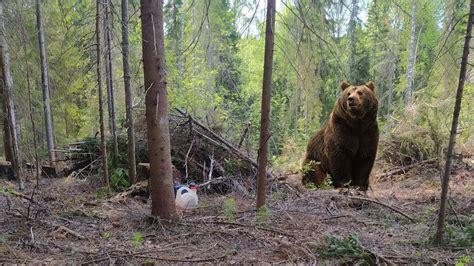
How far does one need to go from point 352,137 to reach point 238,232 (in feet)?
14.4

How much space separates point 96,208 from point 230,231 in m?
2.72

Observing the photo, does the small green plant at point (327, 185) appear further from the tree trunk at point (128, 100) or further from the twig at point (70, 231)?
the twig at point (70, 231)

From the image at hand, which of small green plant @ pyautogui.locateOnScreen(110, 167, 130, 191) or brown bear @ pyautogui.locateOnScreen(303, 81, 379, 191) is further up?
brown bear @ pyautogui.locateOnScreen(303, 81, 379, 191)

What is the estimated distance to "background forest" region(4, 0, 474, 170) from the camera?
5.36m

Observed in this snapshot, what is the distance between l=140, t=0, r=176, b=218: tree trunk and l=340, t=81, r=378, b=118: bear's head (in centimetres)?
400

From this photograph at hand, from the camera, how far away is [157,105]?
4.96 meters

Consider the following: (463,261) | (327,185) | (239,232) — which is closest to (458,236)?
(463,261)

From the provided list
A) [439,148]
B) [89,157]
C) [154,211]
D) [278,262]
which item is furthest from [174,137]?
[439,148]

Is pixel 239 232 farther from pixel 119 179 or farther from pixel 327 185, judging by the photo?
pixel 119 179

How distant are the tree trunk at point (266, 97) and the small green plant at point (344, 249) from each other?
1.55 m

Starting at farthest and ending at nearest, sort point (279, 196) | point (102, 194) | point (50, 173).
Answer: point (50, 173)
point (102, 194)
point (279, 196)

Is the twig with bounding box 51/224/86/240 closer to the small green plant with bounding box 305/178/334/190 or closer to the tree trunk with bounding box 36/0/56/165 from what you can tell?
the small green plant with bounding box 305/178/334/190

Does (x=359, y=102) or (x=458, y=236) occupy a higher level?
(x=359, y=102)

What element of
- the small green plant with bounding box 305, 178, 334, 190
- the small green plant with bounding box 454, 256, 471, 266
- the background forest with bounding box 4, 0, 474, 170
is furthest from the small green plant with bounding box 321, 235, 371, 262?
the small green plant with bounding box 305, 178, 334, 190
